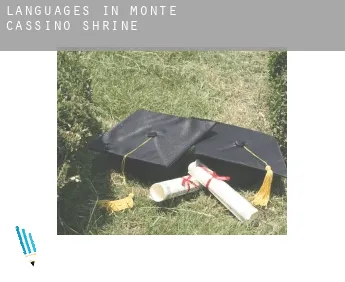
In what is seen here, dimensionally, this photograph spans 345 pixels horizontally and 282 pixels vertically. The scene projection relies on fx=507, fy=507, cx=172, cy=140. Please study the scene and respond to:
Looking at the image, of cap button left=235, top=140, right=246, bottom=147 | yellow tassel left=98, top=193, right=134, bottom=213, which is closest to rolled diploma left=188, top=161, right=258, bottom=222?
cap button left=235, top=140, right=246, bottom=147

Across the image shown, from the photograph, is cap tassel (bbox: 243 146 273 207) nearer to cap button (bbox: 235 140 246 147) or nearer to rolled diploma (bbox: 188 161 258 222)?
rolled diploma (bbox: 188 161 258 222)

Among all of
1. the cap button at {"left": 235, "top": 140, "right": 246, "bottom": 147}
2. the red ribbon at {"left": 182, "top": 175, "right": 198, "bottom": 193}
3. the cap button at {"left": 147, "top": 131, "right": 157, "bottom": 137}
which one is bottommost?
the red ribbon at {"left": 182, "top": 175, "right": 198, "bottom": 193}

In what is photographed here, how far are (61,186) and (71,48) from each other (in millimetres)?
1281

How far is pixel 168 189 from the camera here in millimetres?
3410

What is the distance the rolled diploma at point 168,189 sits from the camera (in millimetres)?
3408

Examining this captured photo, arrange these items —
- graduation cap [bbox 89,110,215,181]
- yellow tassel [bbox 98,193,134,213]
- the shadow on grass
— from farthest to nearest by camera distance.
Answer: graduation cap [bbox 89,110,215,181]
yellow tassel [bbox 98,193,134,213]
the shadow on grass

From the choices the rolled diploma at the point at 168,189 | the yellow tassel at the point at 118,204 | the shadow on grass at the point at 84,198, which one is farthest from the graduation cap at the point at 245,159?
the shadow on grass at the point at 84,198

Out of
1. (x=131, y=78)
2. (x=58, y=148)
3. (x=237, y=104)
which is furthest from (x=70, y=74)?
(x=237, y=104)

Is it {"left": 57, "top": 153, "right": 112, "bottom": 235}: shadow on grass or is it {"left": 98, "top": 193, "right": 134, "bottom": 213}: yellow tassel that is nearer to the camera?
{"left": 57, "top": 153, "right": 112, "bottom": 235}: shadow on grass

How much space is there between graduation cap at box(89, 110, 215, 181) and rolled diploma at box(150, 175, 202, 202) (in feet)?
0.40

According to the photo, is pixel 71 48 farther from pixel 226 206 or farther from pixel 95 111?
pixel 226 206

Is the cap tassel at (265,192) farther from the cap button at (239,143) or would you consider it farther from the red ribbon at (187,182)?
the red ribbon at (187,182)

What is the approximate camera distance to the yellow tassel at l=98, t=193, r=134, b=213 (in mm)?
3465

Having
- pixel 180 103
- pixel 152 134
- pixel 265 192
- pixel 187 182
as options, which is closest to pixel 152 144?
pixel 152 134
